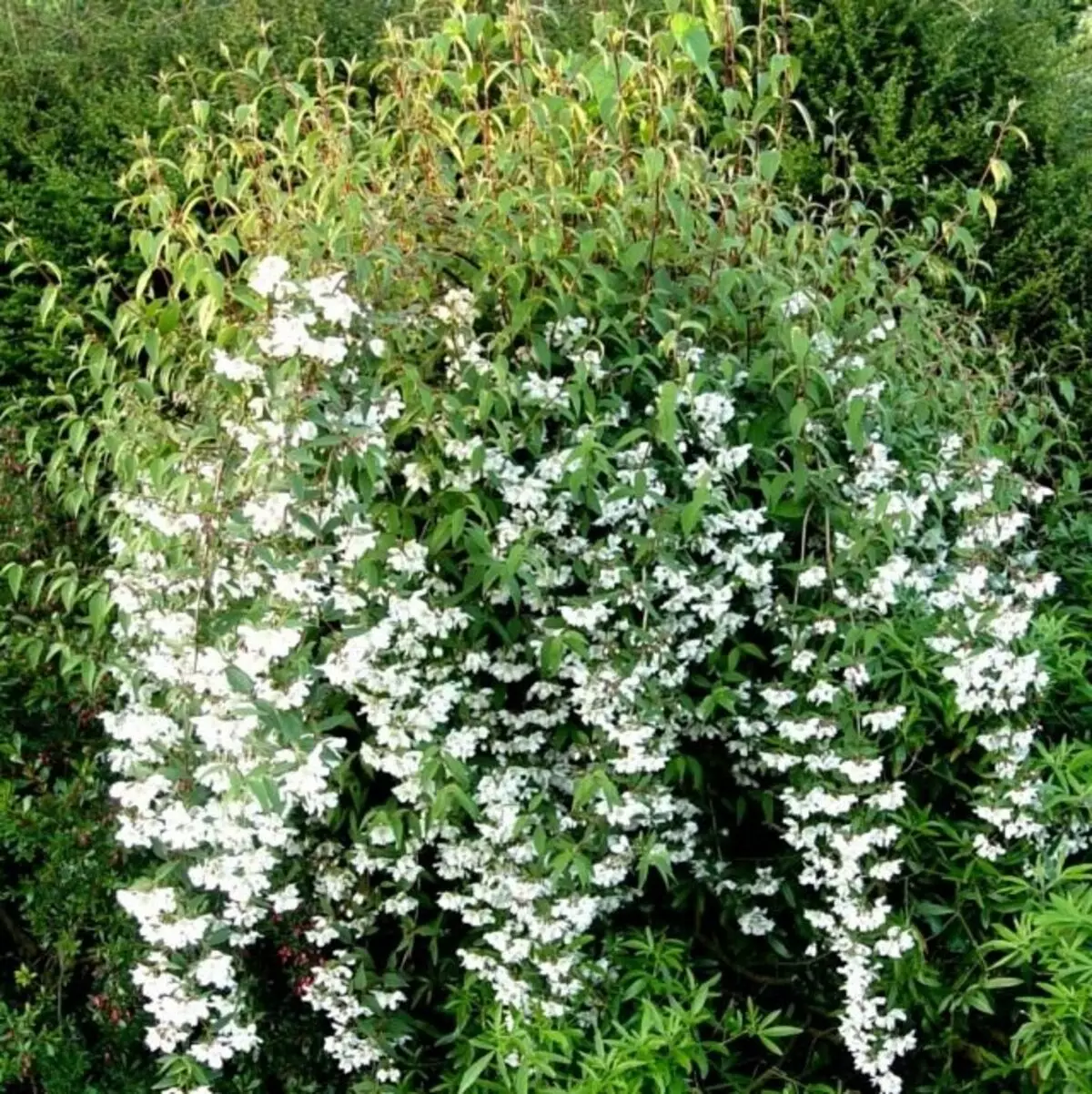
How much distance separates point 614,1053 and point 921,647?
3.01ft

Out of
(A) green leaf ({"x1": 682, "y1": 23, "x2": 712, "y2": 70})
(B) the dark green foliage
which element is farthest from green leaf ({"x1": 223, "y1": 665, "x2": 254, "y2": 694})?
(B) the dark green foliage

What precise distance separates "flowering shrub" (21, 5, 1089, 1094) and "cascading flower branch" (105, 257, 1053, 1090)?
10mm

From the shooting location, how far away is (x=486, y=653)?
8.62 ft

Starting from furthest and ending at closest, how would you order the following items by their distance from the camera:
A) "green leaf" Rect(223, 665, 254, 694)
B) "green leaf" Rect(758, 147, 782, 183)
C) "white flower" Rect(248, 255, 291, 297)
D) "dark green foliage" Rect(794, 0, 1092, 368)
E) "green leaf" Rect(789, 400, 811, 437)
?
"dark green foliage" Rect(794, 0, 1092, 368) < "green leaf" Rect(758, 147, 782, 183) < "green leaf" Rect(789, 400, 811, 437) < "white flower" Rect(248, 255, 291, 297) < "green leaf" Rect(223, 665, 254, 694)

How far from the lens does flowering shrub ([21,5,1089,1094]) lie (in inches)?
96.4

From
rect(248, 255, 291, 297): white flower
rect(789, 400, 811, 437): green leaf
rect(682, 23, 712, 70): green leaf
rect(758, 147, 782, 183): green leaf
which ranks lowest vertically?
rect(248, 255, 291, 297): white flower

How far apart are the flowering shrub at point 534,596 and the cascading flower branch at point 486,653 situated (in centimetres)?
1

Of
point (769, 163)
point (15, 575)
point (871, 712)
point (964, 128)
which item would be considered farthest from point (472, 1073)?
point (964, 128)

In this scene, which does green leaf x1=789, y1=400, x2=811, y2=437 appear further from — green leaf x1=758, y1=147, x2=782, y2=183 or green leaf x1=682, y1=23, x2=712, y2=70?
green leaf x1=682, y1=23, x2=712, y2=70

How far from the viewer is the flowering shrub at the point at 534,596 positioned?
8.04 feet

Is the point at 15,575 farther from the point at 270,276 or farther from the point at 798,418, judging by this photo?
the point at 798,418

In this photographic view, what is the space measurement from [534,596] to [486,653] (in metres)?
0.17

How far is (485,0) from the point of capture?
12.0ft

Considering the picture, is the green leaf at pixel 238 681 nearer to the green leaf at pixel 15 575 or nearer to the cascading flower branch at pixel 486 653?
the cascading flower branch at pixel 486 653
